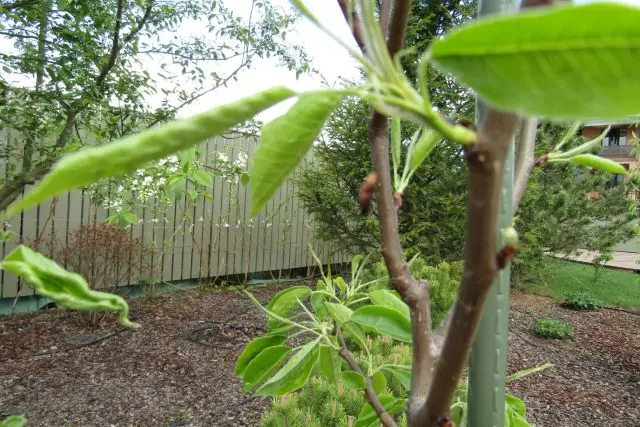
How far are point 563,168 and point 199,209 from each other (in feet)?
18.1

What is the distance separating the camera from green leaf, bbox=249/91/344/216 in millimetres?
252

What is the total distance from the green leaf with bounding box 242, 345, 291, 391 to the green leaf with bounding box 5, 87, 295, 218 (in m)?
0.50

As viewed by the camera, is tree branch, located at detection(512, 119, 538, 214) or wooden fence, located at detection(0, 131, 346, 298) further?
wooden fence, located at detection(0, 131, 346, 298)

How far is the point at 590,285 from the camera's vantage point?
819 cm

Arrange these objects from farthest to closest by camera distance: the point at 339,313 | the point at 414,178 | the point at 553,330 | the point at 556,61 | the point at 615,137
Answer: the point at 615,137
the point at 414,178
the point at 553,330
the point at 339,313
the point at 556,61

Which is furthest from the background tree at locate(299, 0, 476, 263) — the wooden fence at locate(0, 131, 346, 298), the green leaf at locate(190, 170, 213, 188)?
the green leaf at locate(190, 170, 213, 188)

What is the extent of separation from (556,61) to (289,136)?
14 cm

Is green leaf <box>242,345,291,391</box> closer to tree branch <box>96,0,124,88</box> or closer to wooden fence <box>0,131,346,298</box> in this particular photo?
tree branch <box>96,0,124,88</box>

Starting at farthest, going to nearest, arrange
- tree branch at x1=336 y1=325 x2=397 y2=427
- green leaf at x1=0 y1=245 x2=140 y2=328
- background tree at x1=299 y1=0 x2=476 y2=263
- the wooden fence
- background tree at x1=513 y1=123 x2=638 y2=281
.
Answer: background tree at x1=513 y1=123 x2=638 y2=281
background tree at x1=299 y1=0 x2=476 y2=263
the wooden fence
tree branch at x1=336 y1=325 x2=397 y2=427
green leaf at x1=0 y1=245 x2=140 y2=328

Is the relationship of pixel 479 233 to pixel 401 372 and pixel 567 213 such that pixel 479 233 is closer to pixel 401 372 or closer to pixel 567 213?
pixel 401 372

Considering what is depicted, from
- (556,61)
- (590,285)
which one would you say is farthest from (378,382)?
(590,285)

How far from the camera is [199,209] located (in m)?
5.88

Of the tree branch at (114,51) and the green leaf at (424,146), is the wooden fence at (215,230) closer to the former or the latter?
the tree branch at (114,51)

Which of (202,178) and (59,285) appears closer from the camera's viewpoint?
(59,285)
